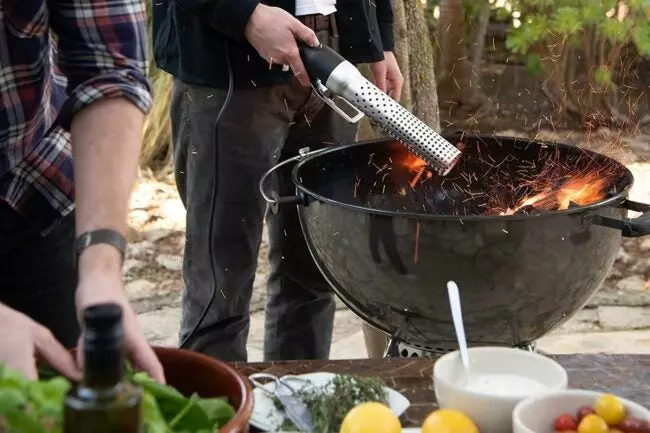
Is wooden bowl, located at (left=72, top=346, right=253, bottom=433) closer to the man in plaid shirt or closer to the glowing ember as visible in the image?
the man in plaid shirt

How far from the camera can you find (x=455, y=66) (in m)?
5.46

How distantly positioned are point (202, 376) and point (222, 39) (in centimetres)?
119

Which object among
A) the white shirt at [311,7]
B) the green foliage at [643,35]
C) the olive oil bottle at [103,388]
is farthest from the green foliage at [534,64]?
the olive oil bottle at [103,388]

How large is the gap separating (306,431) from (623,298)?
2.89 meters

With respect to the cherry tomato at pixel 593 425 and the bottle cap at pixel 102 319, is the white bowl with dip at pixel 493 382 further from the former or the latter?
the bottle cap at pixel 102 319

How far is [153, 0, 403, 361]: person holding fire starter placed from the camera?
7.13 ft

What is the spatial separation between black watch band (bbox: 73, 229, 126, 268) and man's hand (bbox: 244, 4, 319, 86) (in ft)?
2.57

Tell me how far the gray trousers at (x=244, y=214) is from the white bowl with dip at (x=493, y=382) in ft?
3.56

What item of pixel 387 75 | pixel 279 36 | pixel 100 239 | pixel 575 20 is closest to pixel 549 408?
pixel 100 239

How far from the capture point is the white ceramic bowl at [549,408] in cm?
110

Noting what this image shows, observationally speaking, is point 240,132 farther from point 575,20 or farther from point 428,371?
point 575,20

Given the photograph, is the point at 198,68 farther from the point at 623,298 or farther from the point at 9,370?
the point at 623,298

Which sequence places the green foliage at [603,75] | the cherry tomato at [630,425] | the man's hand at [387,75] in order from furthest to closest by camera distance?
the green foliage at [603,75] < the man's hand at [387,75] < the cherry tomato at [630,425]

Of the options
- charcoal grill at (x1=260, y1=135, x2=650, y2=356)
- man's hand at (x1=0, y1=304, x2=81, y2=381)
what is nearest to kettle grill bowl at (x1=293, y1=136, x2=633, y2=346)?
charcoal grill at (x1=260, y1=135, x2=650, y2=356)
